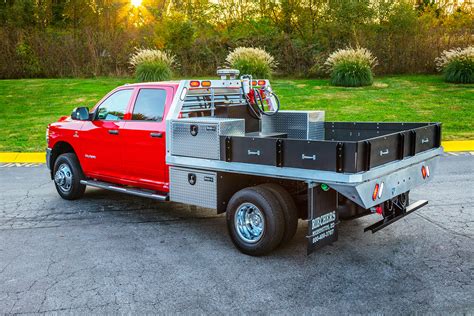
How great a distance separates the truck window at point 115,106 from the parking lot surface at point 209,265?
1.38 metres

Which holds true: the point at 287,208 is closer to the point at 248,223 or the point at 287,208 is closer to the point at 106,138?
the point at 248,223

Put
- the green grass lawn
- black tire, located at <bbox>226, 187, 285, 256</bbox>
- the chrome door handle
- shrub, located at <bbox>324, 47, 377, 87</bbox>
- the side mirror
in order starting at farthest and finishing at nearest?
shrub, located at <bbox>324, 47, 377, 87</bbox>
the green grass lawn
the side mirror
the chrome door handle
black tire, located at <bbox>226, 187, 285, 256</bbox>

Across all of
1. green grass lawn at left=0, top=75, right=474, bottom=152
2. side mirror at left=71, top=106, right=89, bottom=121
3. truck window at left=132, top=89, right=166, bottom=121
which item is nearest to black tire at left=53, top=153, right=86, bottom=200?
side mirror at left=71, top=106, right=89, bottom=121

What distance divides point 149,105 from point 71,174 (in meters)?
2.10

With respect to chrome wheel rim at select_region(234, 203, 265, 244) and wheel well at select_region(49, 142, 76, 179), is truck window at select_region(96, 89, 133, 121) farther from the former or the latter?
chrome wheel rim at select_region(234, 203, 265, 244)

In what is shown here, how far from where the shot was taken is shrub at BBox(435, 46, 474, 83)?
2094cm

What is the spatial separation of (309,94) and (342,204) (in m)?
13.9

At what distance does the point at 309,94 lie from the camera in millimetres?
19578

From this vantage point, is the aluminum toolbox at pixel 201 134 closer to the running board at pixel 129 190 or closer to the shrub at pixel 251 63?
the running board at pixel 129 190

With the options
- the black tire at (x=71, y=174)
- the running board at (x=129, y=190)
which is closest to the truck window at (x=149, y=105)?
the running board at (x=129, y=190)

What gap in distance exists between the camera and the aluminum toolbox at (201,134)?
600cm

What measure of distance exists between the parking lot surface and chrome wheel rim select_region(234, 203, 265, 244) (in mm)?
248

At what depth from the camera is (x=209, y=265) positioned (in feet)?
18.3

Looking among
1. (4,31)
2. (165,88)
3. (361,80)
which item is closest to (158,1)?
(4,31)
